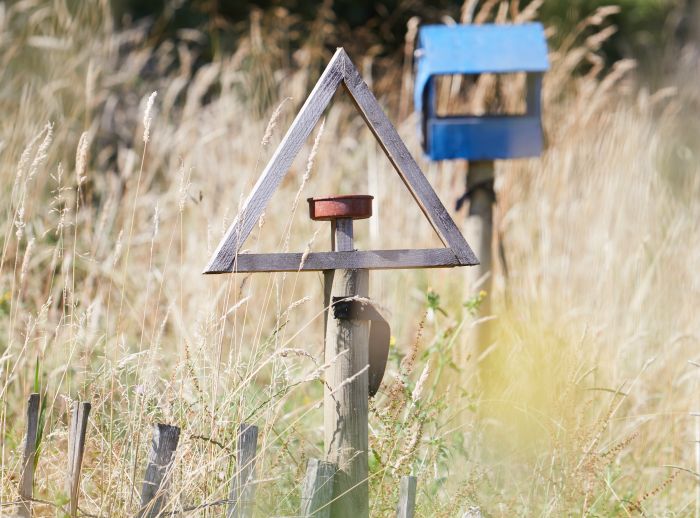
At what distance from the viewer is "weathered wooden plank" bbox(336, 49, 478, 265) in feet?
6.73

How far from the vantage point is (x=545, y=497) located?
2418 mm

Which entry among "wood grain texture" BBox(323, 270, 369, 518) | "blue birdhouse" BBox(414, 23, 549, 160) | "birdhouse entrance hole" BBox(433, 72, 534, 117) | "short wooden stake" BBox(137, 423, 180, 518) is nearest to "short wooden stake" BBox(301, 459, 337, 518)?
"wood grain texture" BBox(323, 270, 369, 518)

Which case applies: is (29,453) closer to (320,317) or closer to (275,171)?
(275,171)

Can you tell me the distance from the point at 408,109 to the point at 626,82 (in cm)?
173

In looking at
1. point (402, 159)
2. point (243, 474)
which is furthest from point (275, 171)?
point (243, 474)

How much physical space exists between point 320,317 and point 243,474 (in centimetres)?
234

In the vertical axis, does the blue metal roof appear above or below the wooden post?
above

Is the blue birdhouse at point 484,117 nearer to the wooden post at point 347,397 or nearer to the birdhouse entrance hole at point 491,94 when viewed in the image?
the birdhouse entrance hole at point 491,94

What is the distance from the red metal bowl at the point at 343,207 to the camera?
204 centimetres

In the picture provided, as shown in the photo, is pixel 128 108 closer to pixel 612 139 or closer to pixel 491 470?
pixel 612 139

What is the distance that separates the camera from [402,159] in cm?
205

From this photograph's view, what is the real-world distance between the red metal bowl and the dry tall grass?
0.41 ft

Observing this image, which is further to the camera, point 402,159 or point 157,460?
point 402,159

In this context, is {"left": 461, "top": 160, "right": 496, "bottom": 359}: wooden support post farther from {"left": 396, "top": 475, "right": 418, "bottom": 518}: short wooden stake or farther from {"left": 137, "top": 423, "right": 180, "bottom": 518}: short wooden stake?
{"left": 137, "top": 423, "right": 180, "bottom": 518}: short wooden stake
